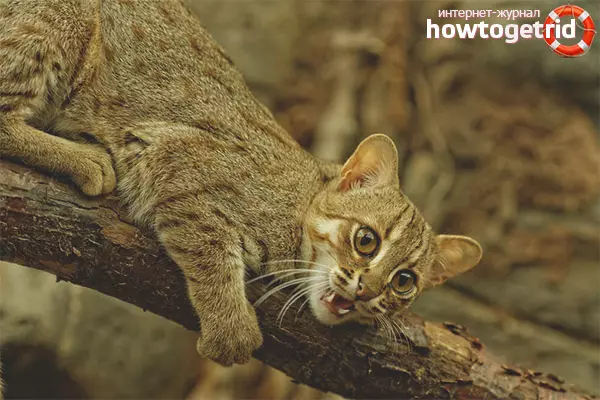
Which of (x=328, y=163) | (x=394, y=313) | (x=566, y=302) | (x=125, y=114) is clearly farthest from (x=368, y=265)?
(x=566, y=302)

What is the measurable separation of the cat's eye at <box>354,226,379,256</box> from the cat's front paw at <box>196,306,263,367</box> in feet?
2.38

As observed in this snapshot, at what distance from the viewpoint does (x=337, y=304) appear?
12.6 feet

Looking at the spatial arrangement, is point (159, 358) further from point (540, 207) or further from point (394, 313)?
point (540, 207)

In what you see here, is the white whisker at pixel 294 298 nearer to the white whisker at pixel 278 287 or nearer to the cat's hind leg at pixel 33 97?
the white whisker at pixel 278 287

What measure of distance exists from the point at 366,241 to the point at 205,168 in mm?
1017

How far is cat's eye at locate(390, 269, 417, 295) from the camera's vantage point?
Result: 3.90 meters

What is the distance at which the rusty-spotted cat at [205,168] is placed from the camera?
364cm

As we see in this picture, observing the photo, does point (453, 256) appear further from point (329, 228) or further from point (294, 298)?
point (294, 298)

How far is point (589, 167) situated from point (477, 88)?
1.44 metres

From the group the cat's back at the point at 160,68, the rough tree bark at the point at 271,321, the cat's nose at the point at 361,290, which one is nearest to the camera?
the rough tree bark at the point at 271,321

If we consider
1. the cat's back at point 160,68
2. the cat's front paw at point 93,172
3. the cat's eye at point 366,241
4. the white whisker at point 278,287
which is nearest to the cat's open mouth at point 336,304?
the white whisker at point 278,287

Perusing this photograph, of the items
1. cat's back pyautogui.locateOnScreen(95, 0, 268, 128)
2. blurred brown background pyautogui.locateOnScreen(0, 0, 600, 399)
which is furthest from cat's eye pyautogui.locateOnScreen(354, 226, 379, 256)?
blurred brown background pyautogui.locateOnScreen(0, 0, 600, 399)

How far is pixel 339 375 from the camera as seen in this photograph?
407 centimetres

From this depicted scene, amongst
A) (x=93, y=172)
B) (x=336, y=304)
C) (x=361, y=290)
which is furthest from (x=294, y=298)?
(x=93, y=172)
